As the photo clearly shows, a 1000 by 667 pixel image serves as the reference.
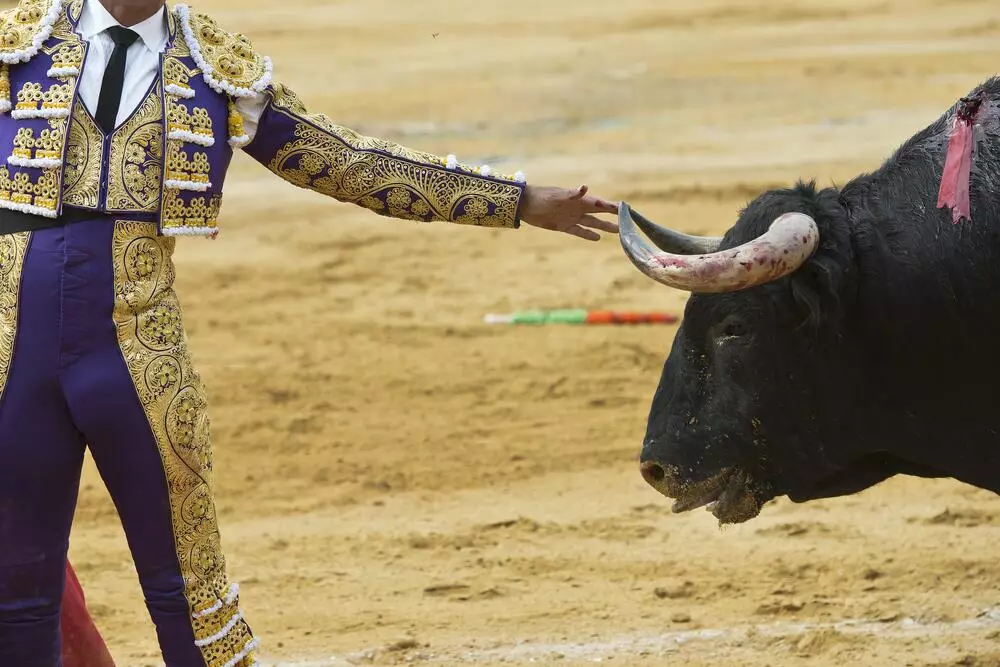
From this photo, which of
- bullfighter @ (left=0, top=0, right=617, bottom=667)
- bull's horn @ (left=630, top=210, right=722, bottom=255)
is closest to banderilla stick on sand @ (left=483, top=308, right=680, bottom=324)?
bull's horn @ (left=630, top=210, right=722, bottom=255)

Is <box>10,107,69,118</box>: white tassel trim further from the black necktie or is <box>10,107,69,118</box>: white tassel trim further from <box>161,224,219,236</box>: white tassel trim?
<box>161,224,219,236</box>: white tassel trim

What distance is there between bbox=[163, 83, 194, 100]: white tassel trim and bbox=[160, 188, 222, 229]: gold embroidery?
0.64 ft

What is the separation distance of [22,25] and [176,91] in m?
0.34

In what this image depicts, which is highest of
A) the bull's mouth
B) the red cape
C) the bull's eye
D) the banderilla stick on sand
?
the bull's eye

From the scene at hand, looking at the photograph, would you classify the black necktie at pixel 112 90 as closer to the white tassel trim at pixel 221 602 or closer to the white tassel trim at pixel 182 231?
the white tassel trim at pixel 182 231

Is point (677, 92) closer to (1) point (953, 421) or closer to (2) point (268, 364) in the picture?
(2) point (268, 364)

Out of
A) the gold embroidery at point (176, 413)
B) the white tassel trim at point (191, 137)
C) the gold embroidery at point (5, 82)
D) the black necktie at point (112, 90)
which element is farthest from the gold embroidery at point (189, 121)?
the gold embroidery at point (5, 82)

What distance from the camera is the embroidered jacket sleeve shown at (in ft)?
11.2

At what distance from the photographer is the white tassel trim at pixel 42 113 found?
3088 millimetres

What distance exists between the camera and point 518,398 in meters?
7.26

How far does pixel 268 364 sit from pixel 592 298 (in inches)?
77.6

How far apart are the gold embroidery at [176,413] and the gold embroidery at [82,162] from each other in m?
0.09

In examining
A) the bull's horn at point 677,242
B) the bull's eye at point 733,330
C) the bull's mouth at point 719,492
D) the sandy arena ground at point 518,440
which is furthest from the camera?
the sandy arena ground at point 518,440

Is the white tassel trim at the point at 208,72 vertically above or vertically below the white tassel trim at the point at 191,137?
above
